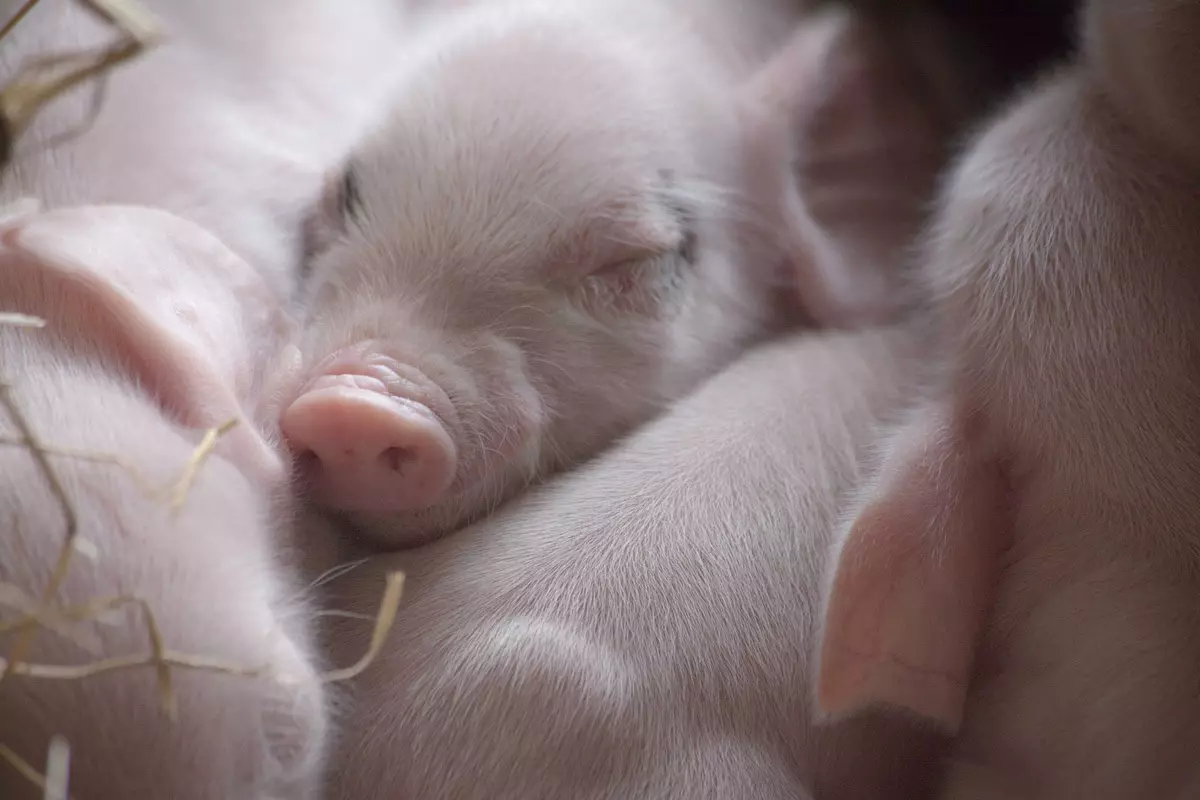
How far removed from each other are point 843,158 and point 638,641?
82 cm

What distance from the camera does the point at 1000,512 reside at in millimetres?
1018

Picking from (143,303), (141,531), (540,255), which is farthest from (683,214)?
(141,531)

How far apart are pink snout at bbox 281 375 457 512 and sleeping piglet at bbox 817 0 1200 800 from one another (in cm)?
35

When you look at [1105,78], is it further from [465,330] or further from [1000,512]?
[465,330]

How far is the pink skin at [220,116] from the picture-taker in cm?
115

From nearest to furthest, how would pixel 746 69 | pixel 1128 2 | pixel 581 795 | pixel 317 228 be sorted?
1. pixel 581 795
2. pixel 1128 2
3. pixel 317 228
4. pixel 746 69

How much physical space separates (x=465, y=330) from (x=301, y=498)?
221mm

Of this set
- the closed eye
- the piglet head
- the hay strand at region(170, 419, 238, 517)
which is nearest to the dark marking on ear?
the piglet head

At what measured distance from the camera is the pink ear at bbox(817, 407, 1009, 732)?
956mm

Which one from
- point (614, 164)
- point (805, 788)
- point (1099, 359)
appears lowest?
point (805, 788)

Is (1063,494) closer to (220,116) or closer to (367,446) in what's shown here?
(367,446)

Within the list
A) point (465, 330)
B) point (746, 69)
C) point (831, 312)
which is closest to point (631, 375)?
point (465, 330)

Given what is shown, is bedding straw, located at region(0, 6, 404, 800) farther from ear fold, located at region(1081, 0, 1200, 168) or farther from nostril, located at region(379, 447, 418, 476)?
ear fold, located at region(1081, 0, 1200, 168)

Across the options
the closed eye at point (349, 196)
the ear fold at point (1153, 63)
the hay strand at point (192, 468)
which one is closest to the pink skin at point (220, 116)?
the closed eye at point (349, 196)
